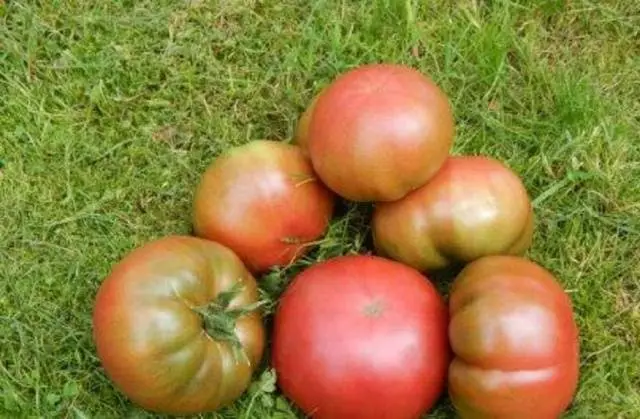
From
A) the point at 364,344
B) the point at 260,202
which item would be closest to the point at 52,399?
the point at 260,202

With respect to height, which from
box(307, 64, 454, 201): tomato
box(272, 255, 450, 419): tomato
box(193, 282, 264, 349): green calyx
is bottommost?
box(272, 255, 450, 419): tomato

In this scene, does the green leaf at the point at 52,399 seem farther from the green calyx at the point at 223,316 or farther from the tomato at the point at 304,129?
the tomato at the point at 304,129

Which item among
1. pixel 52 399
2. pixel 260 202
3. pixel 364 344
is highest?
pixel 260 202

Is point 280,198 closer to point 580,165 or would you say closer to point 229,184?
point 229,184

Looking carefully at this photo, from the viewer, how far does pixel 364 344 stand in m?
2.50

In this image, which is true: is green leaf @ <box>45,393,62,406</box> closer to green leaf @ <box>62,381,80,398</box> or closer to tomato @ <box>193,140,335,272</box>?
green leaf @ <box>62,381,80,398</box>

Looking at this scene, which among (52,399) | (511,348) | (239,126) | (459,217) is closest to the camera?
(511,348)

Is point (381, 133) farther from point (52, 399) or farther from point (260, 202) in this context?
point (52, 399)

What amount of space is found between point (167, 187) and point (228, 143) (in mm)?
225

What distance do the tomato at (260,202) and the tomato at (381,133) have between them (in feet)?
0.30

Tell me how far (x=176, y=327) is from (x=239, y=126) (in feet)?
2.97

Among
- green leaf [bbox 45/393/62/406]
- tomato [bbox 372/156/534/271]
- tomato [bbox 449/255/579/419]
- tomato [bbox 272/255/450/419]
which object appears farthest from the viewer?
green leaf [bbox 45/393/62/406]

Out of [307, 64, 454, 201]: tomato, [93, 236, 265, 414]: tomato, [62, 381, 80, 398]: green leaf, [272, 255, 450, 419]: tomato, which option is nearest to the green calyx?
[93, 236, 265, 414]: tomato

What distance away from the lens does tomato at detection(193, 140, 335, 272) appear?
8.66 ft
